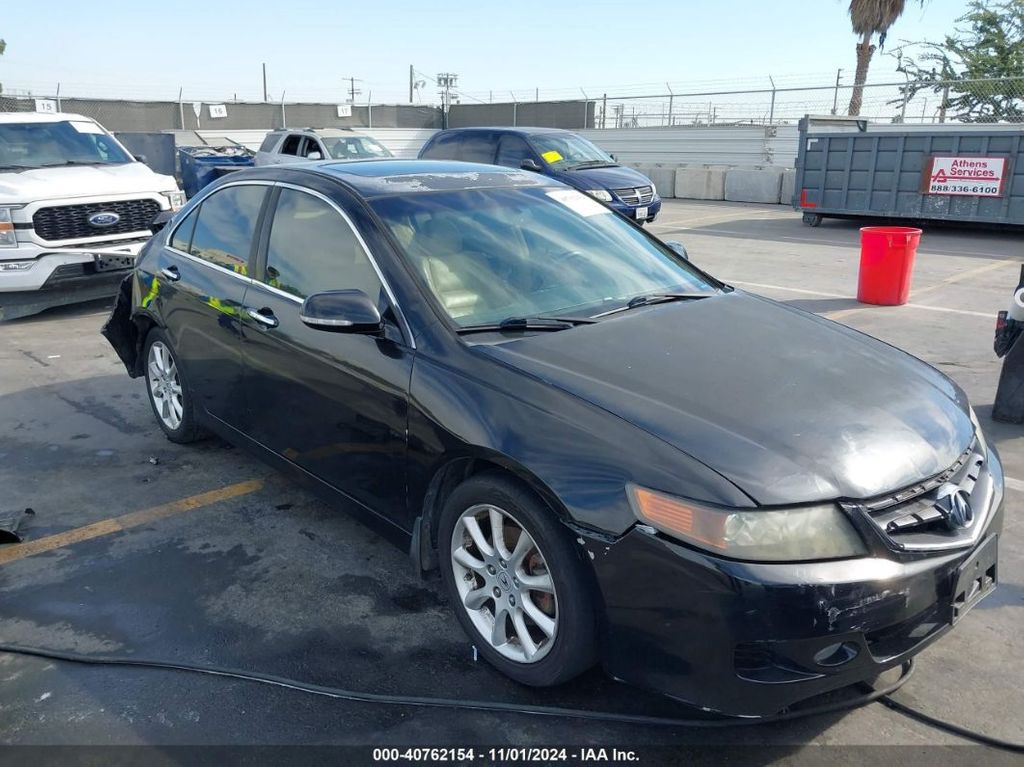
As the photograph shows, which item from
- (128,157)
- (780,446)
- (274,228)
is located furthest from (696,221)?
(780,446)

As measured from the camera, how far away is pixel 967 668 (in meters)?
3.03

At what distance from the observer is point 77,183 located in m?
8.67

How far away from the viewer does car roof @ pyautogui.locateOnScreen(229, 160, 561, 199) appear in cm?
378

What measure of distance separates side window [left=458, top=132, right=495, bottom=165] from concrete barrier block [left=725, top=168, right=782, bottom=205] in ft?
30.7

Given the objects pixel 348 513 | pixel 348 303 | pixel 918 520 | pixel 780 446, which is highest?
pixel 348 303

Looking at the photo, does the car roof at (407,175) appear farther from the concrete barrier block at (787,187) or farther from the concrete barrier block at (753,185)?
the concrete barrier block at (753,185)

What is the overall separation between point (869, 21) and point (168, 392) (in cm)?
2587

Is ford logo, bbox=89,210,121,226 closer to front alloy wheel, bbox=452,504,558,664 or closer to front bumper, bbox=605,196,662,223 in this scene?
front alloy wheel, bbox=452,504,558,664

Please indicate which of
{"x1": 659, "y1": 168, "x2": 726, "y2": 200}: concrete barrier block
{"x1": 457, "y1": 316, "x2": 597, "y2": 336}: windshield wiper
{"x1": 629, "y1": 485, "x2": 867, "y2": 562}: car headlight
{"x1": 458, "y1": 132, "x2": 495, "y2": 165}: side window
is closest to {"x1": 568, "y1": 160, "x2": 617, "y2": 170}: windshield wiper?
{"x1": 458, "y1": 132, "x2": 495, "y2": 165}: side window

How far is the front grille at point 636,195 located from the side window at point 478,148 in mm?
2314

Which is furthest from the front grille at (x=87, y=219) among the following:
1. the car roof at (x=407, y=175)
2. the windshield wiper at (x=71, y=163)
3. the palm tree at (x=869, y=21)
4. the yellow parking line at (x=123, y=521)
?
the palm tree at (x=869, y=21)

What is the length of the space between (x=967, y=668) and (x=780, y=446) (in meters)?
1.26

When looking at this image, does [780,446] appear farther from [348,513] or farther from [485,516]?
[348,513]

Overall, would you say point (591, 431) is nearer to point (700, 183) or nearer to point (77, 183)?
point (77, 183)
